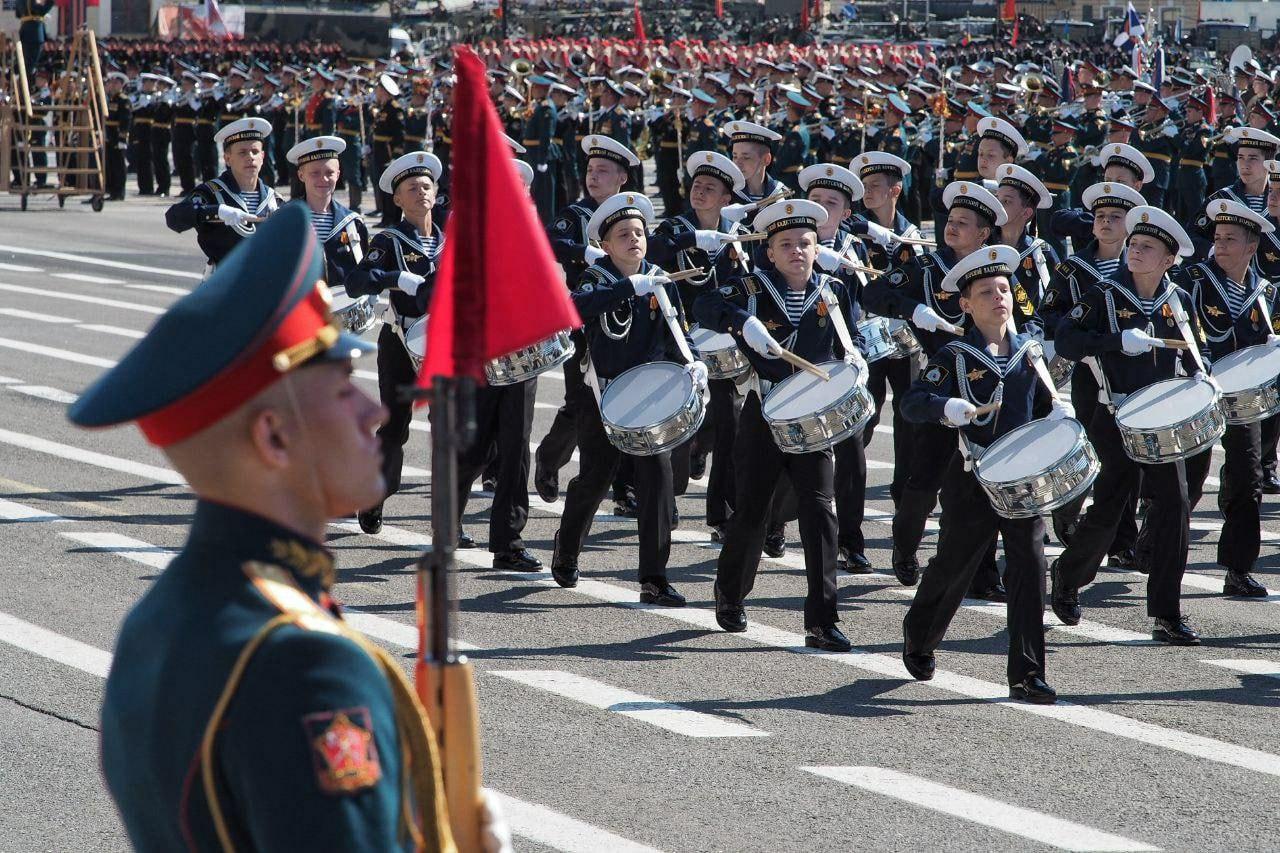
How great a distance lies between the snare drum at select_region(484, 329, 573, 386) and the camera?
397 inches

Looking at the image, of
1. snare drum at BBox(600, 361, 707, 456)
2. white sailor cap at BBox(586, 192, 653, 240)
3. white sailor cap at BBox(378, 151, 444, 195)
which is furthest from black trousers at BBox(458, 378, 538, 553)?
white sailor cap at BBox(378, 151, 444, 195)

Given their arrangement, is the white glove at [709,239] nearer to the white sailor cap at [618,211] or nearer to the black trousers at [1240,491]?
the white sailor cap at [618,211]

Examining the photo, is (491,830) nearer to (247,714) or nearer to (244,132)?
(247,714)

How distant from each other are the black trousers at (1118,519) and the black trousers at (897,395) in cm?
178

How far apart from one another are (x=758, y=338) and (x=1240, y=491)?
9.50ft

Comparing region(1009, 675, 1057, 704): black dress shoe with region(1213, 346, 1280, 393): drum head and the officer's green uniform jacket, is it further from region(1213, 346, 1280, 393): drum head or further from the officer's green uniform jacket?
the officer's green uniform jacket

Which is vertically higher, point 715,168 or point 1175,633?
point 715,168

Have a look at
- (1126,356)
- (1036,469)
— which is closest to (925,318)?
(1126,356)

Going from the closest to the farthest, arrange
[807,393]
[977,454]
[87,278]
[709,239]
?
[977,454], [807,393], [709,239], [87,278]

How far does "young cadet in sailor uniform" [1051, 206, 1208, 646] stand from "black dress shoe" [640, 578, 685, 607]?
6.26ft

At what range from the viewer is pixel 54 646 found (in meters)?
8.31

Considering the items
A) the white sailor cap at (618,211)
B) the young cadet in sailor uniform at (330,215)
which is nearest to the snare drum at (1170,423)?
the white sailor cap at (618,211)

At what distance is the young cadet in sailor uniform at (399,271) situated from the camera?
35.1ft

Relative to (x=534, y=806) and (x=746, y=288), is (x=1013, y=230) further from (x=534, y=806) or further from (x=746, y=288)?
(x=534, y=806)
